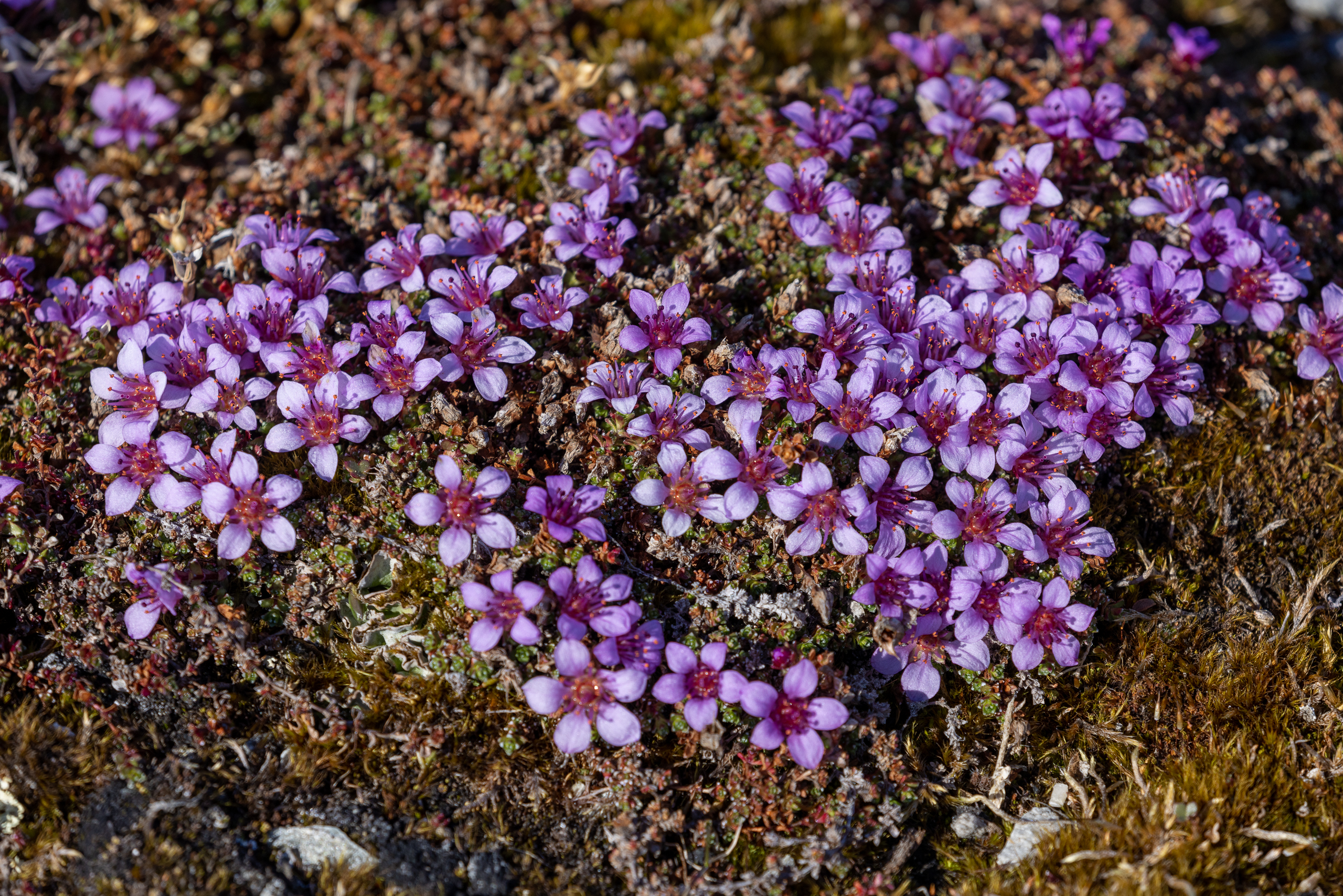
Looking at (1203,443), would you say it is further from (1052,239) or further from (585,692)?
(585,692)

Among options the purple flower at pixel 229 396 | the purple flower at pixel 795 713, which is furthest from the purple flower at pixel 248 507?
the purple flower at pixel 795 713

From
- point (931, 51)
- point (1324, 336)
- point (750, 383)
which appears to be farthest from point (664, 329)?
point (1324, 336)

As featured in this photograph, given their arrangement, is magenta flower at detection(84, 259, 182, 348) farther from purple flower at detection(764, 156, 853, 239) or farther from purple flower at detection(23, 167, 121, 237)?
purple flower at detection(764, 156, 853, 239)

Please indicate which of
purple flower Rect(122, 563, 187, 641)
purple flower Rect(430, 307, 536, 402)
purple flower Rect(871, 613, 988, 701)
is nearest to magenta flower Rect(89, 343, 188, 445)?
purple flower Rect(122, 563, 187, 641)

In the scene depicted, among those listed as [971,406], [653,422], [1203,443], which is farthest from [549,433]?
[1203,443]

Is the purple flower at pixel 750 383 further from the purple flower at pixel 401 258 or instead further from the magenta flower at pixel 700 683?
the purple flower at pixel 401 258
